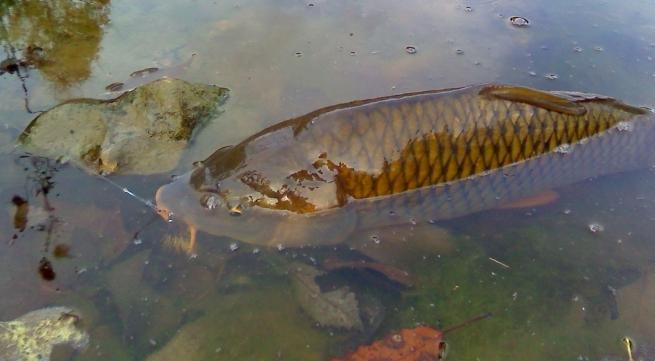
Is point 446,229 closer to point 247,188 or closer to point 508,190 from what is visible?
point 508,190

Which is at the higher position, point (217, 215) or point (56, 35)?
point (56, 35)

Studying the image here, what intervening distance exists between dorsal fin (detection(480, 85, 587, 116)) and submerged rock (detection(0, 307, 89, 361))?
7.74 feet

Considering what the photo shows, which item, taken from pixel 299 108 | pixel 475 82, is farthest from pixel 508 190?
pixel 299 108

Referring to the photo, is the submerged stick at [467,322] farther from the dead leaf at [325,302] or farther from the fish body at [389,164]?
the fish body at [389,164]

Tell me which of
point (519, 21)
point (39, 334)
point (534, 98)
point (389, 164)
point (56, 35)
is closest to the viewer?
point (39, 334)

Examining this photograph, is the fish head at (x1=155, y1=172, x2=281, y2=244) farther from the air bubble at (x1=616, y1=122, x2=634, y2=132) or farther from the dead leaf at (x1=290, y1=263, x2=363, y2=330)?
the air bubble at (x1=616, y1=122, x2=634, y2=132)

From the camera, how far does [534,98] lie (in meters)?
3.04

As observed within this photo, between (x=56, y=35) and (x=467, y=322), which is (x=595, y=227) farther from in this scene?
(x=56, y=35)

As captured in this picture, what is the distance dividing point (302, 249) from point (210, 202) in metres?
0.53

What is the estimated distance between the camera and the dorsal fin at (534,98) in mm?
3008

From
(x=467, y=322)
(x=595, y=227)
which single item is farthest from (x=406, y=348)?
(x=595, y=227)

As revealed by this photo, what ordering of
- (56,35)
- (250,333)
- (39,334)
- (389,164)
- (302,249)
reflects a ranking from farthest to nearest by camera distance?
(56,35) → (389,164) → (302,249) → (250,333) → (39,334)

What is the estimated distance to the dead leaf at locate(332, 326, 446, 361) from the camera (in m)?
2.33

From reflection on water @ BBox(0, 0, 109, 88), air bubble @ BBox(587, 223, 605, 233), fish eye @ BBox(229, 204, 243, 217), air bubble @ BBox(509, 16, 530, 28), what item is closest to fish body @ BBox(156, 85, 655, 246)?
fish eye @ BBox(229, 204, 243, 217)
